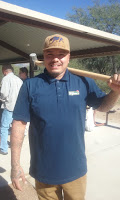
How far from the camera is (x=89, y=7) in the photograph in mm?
25047

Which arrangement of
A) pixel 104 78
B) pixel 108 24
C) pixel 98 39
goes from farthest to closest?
pixel 108 24, pixel 98 39, pixel 104 78

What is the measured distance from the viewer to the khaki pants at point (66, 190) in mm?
1597

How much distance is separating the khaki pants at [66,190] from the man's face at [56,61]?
0.91m

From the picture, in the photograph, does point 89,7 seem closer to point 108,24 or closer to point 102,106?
point 108,24

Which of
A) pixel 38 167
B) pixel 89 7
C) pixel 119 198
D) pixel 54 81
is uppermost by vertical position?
pixel 89 7

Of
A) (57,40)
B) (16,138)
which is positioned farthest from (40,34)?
(16,138)

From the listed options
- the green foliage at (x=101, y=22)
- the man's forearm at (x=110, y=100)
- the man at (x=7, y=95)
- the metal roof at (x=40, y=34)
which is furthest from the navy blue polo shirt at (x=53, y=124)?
the green foliage at (x=101, y=22)

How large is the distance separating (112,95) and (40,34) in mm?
3036

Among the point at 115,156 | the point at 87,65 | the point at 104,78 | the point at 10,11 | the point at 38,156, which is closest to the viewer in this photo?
the point at 38,156

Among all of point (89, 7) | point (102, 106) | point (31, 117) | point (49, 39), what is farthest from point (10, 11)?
point (89, 7)

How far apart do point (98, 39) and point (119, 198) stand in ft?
8.48

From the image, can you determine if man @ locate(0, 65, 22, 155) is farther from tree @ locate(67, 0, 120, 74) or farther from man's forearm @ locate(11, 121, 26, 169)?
tree @ locate(67, 0, 120, 74)

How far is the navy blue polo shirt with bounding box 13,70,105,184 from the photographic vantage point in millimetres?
1501

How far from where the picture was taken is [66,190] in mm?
1605
